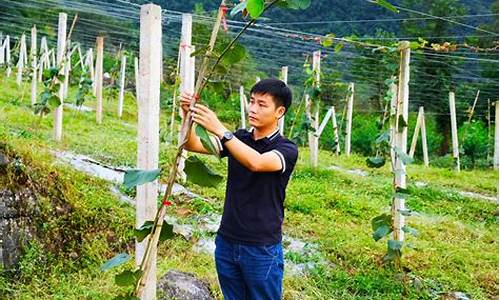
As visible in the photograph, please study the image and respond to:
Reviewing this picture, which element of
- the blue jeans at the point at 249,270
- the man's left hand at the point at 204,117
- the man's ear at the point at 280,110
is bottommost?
the blue jeans at the point at 249,270

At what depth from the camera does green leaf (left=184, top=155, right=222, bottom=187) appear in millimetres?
1818

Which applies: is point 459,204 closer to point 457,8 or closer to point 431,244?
point 431,244

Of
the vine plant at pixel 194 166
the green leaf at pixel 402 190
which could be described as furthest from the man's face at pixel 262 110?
the green leaf at pixel 402 190

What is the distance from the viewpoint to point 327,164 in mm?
9586

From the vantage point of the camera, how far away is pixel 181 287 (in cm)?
314

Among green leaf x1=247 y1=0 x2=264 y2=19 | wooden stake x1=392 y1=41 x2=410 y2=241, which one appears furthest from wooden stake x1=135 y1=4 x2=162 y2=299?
wooden stake x1=392 y1=41 x2=410 y2=241

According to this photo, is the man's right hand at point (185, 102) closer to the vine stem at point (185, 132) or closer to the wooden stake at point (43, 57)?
the vine stem at point (185, 132)

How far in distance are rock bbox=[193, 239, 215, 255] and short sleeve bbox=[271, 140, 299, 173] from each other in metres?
1.84

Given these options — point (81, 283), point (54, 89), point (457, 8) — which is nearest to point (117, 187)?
point (81, 283)

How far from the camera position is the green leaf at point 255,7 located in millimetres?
1587

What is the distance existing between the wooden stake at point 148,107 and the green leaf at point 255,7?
0.88 m

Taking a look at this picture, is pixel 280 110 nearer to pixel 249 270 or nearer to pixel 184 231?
pixel 249 270

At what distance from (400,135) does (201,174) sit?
260 centimetres

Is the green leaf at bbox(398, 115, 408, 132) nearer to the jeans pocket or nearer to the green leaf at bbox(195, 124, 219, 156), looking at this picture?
the jeans pocket
